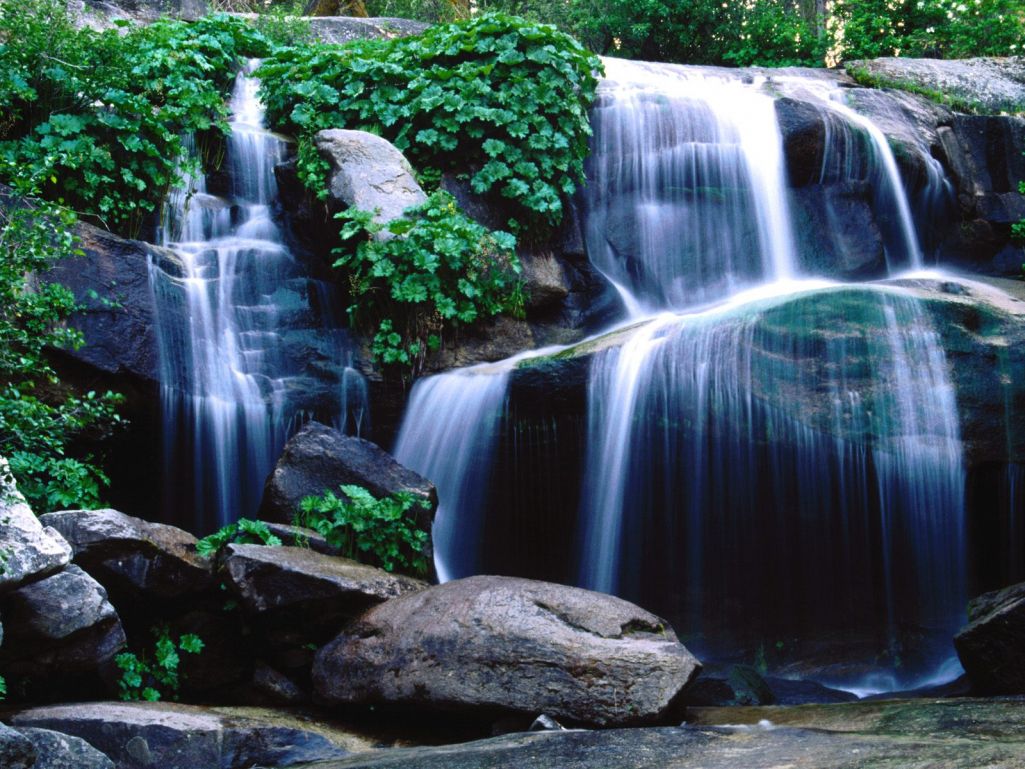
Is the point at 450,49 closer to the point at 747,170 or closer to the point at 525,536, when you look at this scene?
the point at 747,170

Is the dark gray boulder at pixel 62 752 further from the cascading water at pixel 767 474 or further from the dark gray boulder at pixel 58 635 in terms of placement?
the cascading water at pixel 767 474

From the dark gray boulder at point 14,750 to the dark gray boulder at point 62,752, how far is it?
0.37 metres

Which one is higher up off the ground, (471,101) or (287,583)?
(471,101)

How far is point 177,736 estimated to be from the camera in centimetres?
474

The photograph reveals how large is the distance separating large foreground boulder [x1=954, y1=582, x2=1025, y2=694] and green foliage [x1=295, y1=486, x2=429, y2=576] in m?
3.23

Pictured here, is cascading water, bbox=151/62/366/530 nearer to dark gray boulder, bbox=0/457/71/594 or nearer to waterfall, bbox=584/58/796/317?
dark gray boulder, bbox=0/457/71/594

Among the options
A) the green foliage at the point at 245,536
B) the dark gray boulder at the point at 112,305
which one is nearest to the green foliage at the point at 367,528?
the green foliage at the point at 245,536

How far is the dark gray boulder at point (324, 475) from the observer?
6.68 m

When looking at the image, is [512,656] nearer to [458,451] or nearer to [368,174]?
[458,451]

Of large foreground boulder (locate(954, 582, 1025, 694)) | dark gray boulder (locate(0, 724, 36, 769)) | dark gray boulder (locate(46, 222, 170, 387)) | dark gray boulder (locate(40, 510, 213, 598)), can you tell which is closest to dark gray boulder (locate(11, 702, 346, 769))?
dark gray boulder (locate(40, 510, 213, 598))

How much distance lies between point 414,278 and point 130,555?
358 cm

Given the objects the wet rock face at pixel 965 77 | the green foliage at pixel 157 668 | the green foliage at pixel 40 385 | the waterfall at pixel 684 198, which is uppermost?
the wet rock face at pixel 965 77

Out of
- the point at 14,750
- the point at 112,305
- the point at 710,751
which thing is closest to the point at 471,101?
the point at 112,305

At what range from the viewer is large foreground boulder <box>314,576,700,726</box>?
15.9ft
